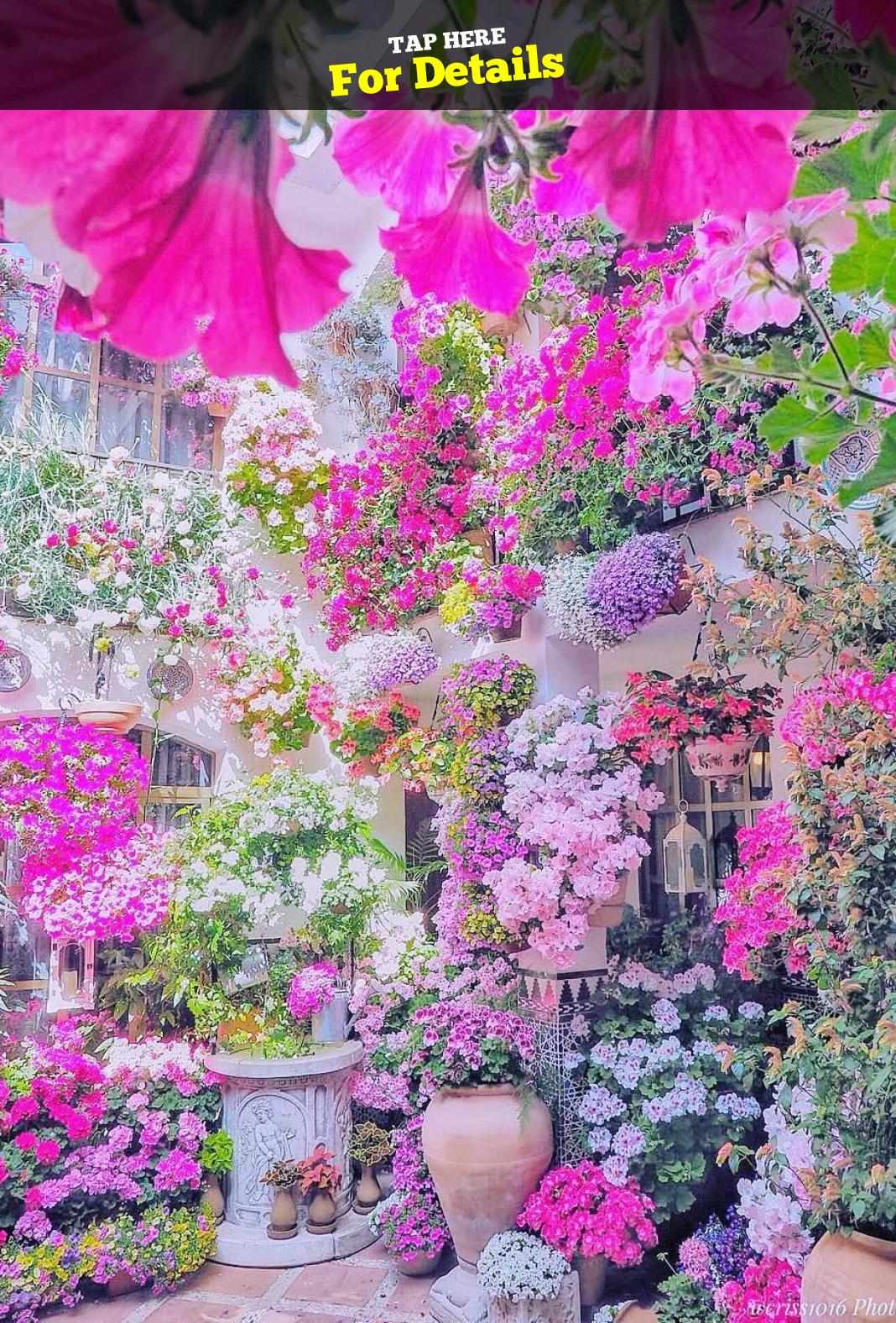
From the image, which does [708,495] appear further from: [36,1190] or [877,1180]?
[36,1190]

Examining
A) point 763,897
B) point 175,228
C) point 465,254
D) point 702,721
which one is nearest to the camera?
point 175,228

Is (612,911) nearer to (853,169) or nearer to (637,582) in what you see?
(637,582)

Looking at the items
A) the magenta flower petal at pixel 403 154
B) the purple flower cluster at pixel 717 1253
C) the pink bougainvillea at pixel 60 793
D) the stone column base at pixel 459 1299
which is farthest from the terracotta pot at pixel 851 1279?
the pink bougainvillea at pixel 60 793

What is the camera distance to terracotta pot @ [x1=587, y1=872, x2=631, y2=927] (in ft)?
10.1

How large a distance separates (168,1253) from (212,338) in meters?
3.63

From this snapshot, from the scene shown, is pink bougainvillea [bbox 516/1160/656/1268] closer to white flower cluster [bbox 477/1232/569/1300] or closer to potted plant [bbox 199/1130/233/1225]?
white flower cluster [bbox 477/1232/569/1300]

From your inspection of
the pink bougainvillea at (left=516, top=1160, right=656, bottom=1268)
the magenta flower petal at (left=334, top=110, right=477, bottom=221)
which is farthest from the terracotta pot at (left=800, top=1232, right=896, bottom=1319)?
the magenta flower petal at (left=334, top=110, right=477, bottom=221)

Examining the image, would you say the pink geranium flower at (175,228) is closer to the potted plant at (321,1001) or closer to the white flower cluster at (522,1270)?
the white flower cluster at (522,1270)

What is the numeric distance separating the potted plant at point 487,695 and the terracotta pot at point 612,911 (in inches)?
28.3

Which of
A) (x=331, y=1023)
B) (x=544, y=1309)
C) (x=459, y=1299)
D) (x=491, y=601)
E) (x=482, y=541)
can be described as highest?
(x=482, y=541)

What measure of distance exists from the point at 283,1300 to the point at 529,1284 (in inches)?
39.9

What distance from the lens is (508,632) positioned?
11.9 feet

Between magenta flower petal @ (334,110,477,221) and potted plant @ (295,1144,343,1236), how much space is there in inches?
149

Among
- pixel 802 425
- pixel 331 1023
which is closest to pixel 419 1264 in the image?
pixel 331 1023
